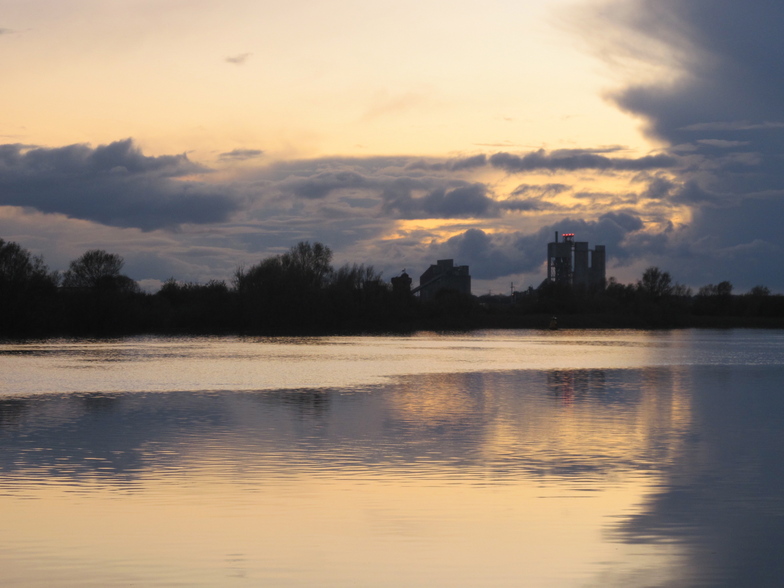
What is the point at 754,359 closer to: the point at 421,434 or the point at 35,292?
the point at 421,434

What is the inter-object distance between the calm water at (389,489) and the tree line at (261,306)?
173 ft

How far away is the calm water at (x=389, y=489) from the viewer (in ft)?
24.0

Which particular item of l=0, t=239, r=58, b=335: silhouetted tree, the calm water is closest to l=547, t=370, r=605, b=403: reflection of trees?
the calm water

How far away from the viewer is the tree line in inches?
2815

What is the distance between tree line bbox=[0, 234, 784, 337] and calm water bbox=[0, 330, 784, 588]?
5260cm

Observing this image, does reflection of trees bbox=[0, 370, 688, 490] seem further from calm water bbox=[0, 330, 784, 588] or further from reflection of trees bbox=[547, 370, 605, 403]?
reflection of trees bbox=[547, 370, 605, 403]

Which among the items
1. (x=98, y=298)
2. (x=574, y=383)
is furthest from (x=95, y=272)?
(x=574, y=383)

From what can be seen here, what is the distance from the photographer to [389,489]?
1036 cm

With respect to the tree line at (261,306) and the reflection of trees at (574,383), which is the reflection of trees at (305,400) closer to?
the reflection of trees at (574,383)

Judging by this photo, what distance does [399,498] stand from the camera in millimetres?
9875

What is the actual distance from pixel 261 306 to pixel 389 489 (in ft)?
248

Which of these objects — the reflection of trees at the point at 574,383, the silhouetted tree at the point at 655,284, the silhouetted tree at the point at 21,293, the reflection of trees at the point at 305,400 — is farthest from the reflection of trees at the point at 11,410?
the silhouetted tree at the point at 655,284

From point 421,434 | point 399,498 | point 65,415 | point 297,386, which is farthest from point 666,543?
point 297,386

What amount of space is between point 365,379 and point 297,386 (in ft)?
10.9
